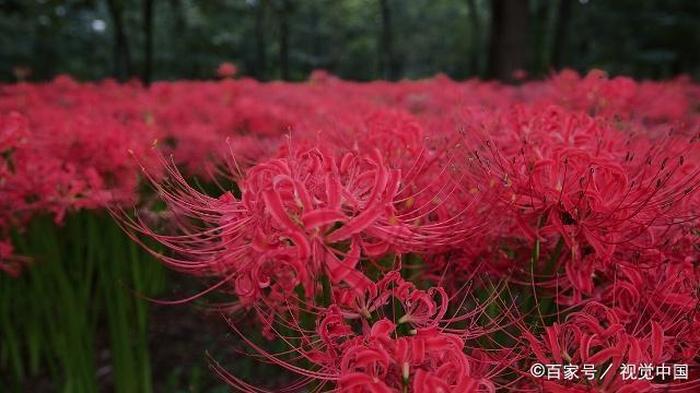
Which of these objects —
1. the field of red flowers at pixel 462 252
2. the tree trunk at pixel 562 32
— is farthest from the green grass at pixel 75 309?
the tree trunk at pixel 562 32

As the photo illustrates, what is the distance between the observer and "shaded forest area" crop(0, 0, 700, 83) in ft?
32.6

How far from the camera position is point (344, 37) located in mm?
33375

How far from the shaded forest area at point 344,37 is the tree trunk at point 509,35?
16 millimetres

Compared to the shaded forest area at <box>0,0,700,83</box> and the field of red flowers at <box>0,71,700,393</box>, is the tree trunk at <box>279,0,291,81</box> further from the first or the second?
the field of red flowers at <box>0,71,700,393</box>

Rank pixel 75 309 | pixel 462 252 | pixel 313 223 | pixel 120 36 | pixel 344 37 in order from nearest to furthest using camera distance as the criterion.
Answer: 1. pixel 313 223
2. pixel 462 252
3. pixel 75 309
4. pixel 120 36
5. pixel 344 37

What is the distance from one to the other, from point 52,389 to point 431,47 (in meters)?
33.3

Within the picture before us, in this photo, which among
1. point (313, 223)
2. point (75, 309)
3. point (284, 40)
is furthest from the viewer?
point (284, 40)

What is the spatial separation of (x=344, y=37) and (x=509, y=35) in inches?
1017

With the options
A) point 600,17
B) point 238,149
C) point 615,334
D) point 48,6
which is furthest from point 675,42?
point 615,334

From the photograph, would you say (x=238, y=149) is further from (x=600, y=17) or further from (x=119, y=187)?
(x=600, y=17)

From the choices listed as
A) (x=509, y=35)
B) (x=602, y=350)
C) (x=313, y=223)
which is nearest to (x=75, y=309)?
(x=313, y=223)

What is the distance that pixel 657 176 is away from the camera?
123 centimetres

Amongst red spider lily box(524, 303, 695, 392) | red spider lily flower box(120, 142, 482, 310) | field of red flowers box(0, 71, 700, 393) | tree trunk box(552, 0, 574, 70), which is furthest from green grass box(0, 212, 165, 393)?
tree trunk box(552, 0, 574, 70)

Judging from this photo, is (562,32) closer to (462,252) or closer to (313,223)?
(462,252)
